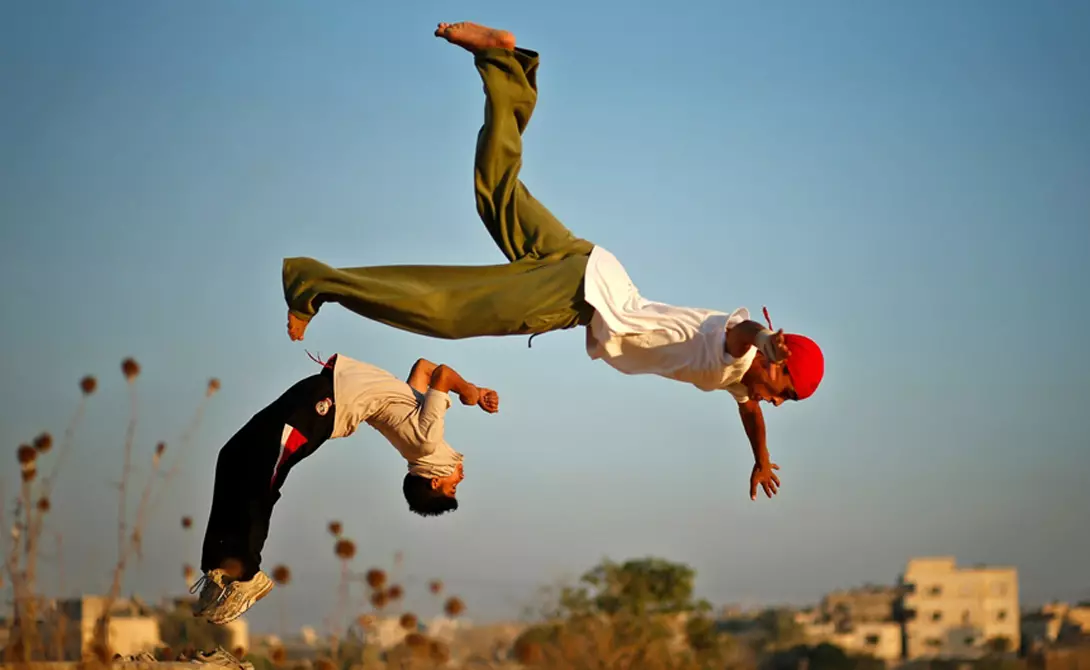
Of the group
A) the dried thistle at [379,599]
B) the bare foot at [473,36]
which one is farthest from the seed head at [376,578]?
the bare foot at [473,36]

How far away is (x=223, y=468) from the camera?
5.84 meters

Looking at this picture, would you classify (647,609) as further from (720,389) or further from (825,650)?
(720,389)

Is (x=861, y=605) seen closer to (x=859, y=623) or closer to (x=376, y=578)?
(x=859, y=623)

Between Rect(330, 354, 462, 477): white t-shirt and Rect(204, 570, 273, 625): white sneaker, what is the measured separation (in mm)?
722

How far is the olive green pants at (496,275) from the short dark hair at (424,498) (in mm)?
Answer: 795

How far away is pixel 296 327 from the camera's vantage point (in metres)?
5.59

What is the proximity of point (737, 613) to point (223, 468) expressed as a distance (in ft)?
148

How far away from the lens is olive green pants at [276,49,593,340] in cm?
551

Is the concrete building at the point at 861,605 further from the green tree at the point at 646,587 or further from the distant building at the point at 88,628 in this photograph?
the distant building at the point at 88,628

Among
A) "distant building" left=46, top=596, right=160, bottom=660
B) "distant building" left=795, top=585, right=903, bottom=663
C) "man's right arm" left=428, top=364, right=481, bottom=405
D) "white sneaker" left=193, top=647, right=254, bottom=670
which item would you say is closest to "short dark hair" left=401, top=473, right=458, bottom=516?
"man's right arm" left=428, top=364, right=481, bottom=405

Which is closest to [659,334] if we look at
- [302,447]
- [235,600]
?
[302,447]

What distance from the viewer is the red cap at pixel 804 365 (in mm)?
5582

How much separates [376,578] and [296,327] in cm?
114

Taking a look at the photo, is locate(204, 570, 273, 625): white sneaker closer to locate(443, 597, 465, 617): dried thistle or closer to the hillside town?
locate(443, 597, 465, 617): dried thistle
